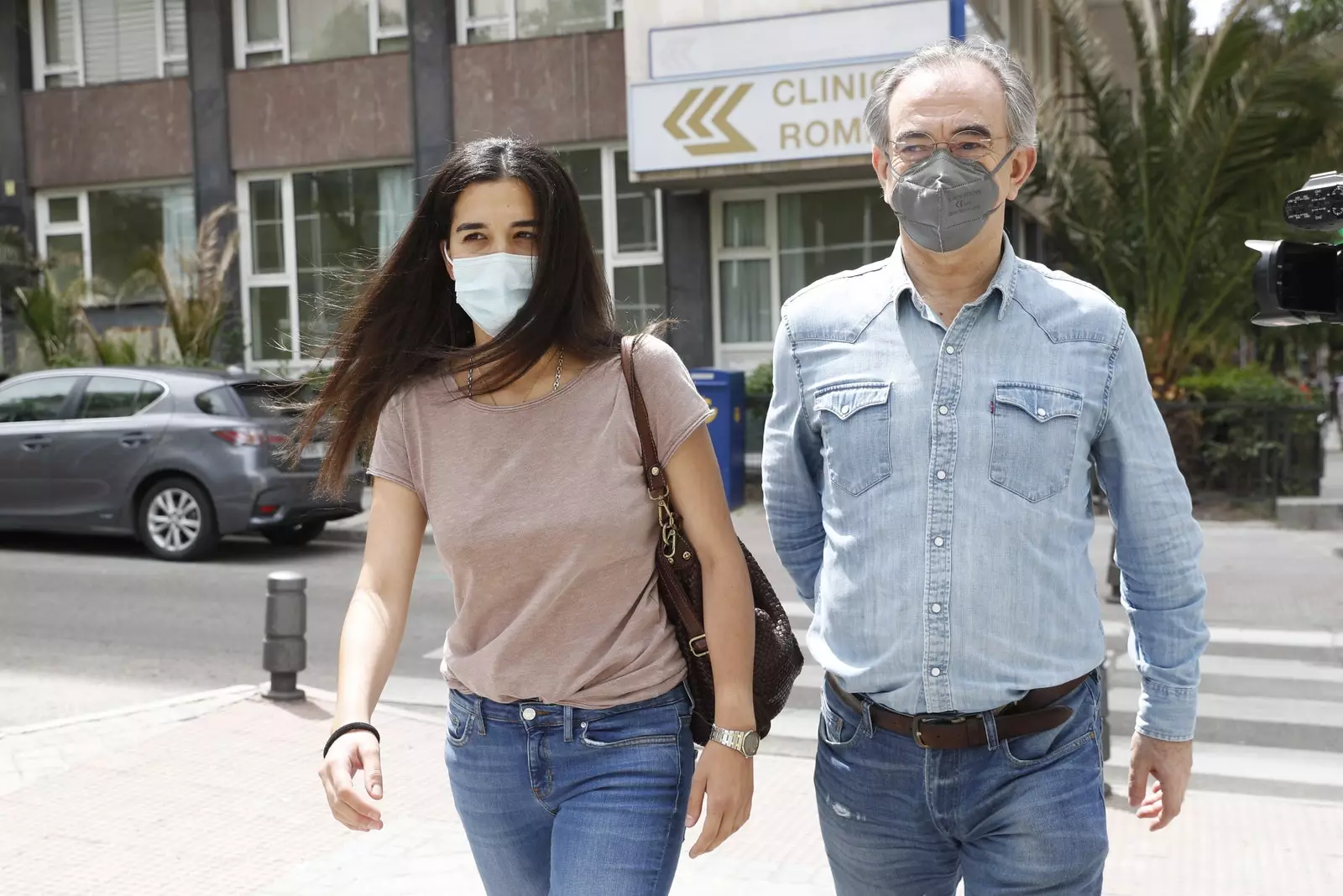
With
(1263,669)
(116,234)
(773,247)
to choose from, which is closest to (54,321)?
(116,234)

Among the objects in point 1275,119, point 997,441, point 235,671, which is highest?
point 1275,119

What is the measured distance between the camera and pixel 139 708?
20.8ft

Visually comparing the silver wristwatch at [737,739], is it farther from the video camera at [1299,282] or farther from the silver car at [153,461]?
the silver car at [153,461]

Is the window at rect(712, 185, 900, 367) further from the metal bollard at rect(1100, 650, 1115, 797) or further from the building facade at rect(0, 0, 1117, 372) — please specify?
the metal bollard at rect(1100, 650, 1115, 797)

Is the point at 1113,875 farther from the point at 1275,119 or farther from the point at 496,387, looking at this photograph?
the point at 1275,119

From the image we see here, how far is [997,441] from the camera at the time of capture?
217 centimetres

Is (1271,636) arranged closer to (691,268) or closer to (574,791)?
(574,791)

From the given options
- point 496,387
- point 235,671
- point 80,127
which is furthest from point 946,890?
point 80,127

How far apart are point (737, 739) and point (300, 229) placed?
18134mm

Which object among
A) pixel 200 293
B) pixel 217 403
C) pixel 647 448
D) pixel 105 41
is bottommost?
pixel 217 403

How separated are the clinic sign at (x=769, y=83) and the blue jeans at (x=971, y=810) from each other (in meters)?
12.3

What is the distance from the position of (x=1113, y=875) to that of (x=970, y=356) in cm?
282

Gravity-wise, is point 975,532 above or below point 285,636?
above

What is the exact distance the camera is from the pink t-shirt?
7.55 ft
